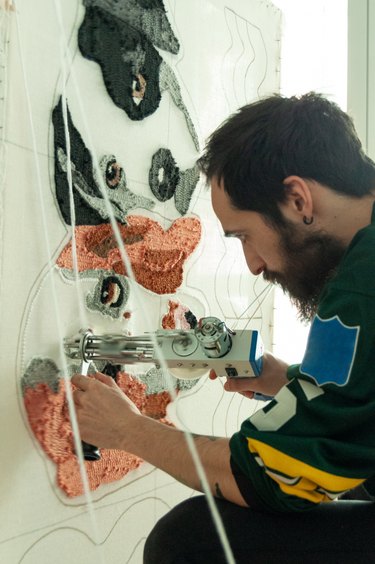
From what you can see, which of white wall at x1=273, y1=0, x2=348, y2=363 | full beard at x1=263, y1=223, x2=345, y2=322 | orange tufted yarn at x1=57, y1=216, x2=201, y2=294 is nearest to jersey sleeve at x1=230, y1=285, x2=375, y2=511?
full beard at x1=263, y1=223, x2=345, y2=322

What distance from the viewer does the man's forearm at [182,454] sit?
77 centimetres

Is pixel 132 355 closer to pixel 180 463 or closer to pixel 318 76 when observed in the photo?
pixel 180 463

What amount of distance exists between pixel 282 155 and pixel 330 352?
1.10ft

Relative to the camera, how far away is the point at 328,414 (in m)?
0.67

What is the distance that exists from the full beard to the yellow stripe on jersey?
0.32 metres

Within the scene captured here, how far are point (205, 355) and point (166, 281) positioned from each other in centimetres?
25

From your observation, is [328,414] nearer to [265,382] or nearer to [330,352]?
[330,352]

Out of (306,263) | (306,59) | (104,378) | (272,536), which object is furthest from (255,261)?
(306,59)

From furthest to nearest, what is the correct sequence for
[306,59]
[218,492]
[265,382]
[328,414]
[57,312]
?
1. [306,59]
2. [265,382]
3. [57,312]
4. [218,492]
5. [328,414]

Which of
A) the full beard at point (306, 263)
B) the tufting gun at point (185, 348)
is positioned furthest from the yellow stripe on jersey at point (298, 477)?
the full beard at point (306, 263)

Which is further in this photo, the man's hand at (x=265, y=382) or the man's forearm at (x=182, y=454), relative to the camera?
the man's hand at (x=265, y=382)

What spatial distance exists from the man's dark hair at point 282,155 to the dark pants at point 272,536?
432 millimetres

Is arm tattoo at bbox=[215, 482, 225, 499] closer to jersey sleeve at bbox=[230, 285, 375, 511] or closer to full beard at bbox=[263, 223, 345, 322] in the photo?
jersey sleeve at bbox=[230, 285, 375, 511]

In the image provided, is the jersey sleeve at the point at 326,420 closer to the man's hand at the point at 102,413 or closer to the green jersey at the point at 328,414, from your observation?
the green jersey at the point at 328,414
